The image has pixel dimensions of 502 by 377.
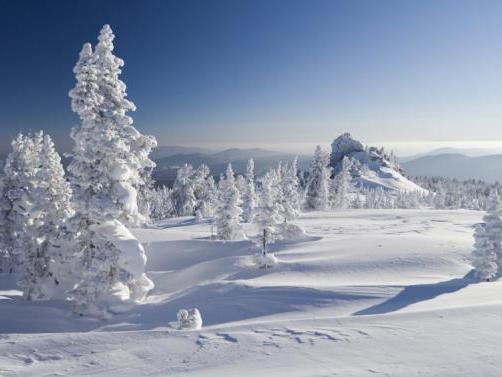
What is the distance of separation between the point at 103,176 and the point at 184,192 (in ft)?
236

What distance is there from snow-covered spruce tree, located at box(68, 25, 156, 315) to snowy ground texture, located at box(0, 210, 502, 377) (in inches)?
88.0

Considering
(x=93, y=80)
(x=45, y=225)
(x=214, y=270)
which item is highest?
(x=93, y=80)

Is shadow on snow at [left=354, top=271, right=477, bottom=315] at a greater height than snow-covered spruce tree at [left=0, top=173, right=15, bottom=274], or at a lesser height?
lesser

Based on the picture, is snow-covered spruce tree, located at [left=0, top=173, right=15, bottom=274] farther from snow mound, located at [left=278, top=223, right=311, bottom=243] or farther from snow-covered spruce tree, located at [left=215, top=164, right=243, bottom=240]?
snow mound, located at [left=278, top=223, right=311, bottom=243]

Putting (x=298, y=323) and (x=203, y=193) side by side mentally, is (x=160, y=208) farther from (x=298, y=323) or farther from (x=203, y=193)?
(x=298, y=323)

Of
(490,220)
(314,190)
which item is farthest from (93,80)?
(314,190)

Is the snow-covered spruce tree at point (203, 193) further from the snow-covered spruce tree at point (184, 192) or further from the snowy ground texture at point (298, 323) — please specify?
the snowy ground texture at point (298, 323)

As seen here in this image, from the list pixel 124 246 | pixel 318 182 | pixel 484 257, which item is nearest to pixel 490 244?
pixel 484 257

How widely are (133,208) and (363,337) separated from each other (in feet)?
49.6

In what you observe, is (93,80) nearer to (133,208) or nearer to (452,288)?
(133,208)

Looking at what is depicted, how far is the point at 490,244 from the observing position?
92.4ft

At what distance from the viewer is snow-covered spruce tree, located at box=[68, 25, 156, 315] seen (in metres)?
22.0

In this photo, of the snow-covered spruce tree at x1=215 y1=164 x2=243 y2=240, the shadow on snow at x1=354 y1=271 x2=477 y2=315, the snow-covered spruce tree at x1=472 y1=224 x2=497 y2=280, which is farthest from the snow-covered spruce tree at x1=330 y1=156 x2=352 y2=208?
the shadow on snow at x1=354 y1=271 x2=477 y2=315

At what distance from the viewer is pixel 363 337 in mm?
12805
